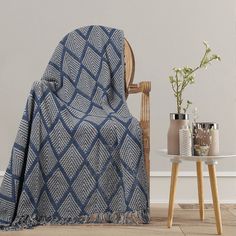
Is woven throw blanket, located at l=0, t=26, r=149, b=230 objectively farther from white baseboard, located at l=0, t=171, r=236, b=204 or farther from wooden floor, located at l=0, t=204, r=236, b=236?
white baseboard, located at l=0, t=171, r=236, b=204

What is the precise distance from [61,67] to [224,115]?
3.54 feet

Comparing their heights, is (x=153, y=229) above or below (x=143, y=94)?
below

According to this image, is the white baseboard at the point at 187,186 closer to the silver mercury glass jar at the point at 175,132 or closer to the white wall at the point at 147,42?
the white wall at the point at 147,42

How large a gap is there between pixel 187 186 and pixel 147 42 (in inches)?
36.0

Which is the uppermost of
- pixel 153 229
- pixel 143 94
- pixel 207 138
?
pixel 143 94

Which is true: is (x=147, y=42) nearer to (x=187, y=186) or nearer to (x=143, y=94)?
(x=143, y=94)

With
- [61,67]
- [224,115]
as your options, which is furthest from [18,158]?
[224,115]

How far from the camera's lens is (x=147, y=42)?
3.17 meters

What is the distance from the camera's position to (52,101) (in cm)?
233

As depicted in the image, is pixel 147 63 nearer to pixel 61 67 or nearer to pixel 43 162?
pixel 61 67

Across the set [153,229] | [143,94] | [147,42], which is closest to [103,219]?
[153,229]

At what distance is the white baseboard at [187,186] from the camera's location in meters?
3.10

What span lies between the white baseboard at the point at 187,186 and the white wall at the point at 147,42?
268 millimetres

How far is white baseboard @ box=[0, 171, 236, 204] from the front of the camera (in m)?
3.10
